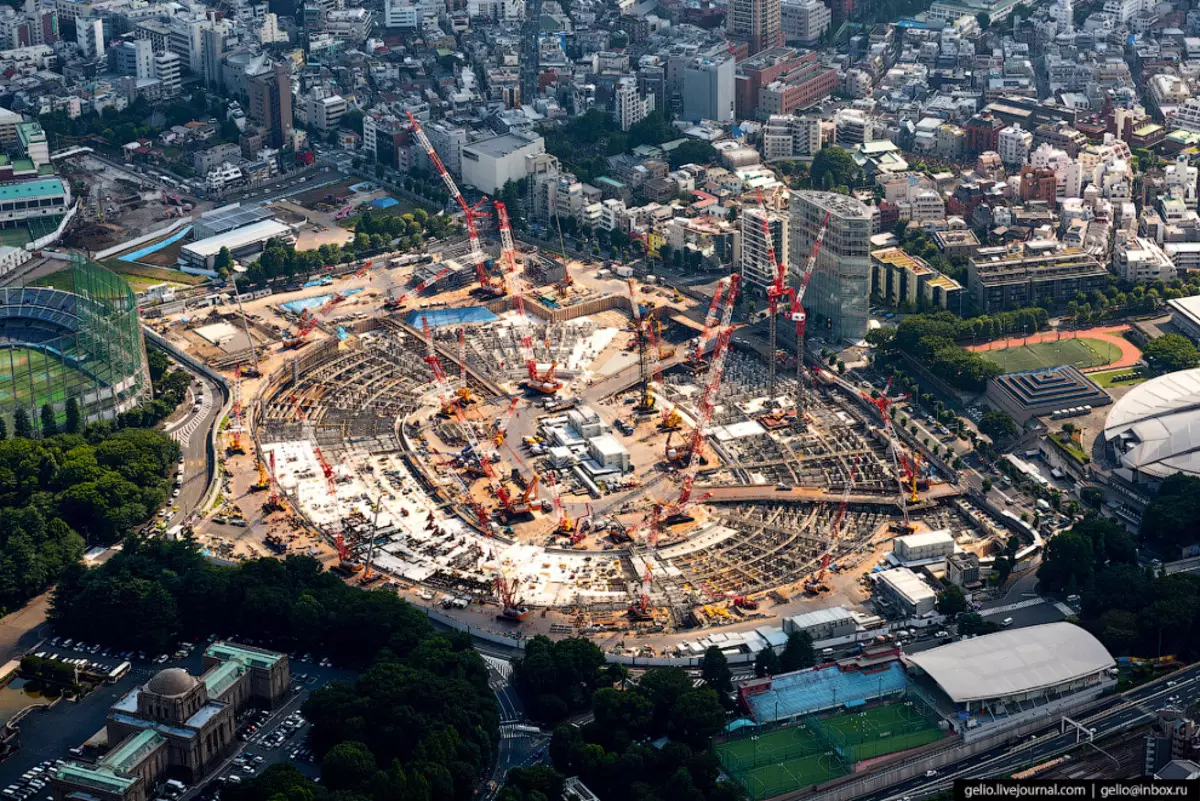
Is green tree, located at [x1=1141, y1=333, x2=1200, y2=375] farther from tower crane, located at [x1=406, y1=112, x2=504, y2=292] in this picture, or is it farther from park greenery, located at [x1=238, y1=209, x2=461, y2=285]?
park greenery, located at [x1=238, y1=209, x2=461, y2=285]

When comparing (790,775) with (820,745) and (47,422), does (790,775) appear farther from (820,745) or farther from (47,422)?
(47,422)

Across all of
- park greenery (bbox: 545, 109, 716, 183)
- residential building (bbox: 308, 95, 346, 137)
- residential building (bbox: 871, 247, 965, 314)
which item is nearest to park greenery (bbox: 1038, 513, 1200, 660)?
residential building (bbox: 871, 247, 965, 314)

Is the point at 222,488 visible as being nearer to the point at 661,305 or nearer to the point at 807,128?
the point at 661,305

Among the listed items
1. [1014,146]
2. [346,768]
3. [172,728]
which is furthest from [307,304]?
[346,768]

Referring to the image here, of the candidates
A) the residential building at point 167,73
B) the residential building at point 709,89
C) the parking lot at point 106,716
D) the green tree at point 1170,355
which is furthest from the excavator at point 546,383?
the residential building at point 167,73

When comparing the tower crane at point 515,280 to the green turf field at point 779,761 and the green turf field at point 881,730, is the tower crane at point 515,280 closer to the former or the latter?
the green turf field at point 881,730

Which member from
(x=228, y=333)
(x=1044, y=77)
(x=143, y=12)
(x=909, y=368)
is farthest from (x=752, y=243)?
(x=143, y=12)
